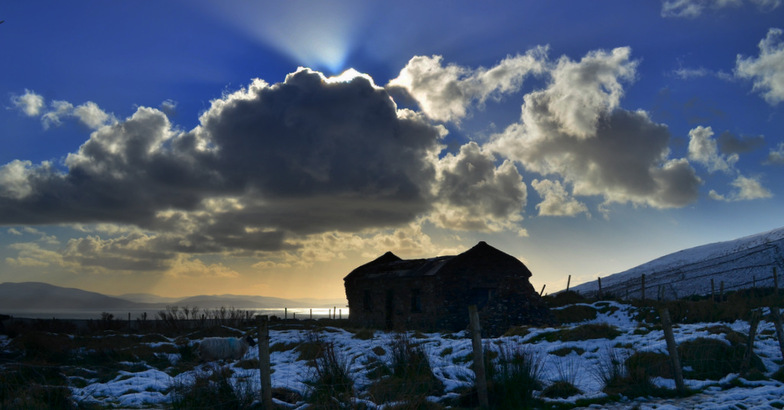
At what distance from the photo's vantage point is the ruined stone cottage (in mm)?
27562

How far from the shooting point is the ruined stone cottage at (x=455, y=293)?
27562 mm

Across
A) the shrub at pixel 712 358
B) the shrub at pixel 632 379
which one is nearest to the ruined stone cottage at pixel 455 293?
the shrub at pixel 712 358

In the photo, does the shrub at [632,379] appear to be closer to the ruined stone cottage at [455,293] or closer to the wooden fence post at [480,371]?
the wooden fence post at [480,371]

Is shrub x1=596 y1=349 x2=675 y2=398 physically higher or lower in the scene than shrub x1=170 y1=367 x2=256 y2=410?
lower

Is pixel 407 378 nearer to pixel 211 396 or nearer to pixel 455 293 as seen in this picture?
pixel 211 396

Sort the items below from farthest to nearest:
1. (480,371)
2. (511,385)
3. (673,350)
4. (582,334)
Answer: (582,334) → (673,350) → (511,385) → (480,371)

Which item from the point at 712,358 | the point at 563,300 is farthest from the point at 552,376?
the point at 563,300

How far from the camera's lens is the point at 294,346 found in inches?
962

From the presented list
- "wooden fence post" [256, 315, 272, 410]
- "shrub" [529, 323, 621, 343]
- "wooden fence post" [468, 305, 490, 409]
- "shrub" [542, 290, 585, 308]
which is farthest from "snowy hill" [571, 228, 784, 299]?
"wooden fence post" [256, 315, 272, 410]

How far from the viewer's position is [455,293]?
3136 cm

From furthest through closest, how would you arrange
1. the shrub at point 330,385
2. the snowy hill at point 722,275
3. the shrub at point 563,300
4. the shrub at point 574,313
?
1. the snowy hill at point 722,275
2. the shrub at point 563,300
3. the shrub at point 574,313
4. the shrub at point 330,385

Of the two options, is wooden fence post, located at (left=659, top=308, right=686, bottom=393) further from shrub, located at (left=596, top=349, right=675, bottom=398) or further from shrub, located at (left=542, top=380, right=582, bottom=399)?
shrub, located at (left=542, top=380, right=582, bottom=399)

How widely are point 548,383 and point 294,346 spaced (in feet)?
48.5

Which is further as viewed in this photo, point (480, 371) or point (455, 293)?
point (455, 293)
